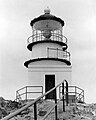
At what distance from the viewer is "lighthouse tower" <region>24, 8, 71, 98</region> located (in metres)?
15.8

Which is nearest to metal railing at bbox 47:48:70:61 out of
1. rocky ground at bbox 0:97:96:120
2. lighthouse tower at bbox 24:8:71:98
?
lighthouse tower at bbox 24:8:71:98

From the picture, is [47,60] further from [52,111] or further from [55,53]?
[52,111]

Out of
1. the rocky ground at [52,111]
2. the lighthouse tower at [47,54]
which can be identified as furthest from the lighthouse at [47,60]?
the rocky ground at [52,111]

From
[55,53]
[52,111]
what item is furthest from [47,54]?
[52,111]

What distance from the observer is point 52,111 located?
24.1ft

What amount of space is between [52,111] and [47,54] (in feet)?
29.7

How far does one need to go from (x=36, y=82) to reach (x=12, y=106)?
3.25 metres

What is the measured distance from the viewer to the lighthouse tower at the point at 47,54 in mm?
15828

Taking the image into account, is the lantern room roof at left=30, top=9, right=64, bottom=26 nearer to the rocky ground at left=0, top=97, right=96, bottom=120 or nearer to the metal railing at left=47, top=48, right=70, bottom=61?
the metal railing at left=47, top=48, right=70, bottom=61

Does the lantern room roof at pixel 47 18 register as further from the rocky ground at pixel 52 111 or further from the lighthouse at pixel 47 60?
the rocky ground at pixel 52 111

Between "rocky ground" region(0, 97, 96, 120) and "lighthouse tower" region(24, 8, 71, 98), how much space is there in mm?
2935

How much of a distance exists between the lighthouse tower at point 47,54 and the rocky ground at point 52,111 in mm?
2935

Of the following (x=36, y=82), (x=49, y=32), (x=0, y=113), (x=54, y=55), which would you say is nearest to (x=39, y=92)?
(x=36, y=82)

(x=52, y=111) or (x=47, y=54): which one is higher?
(x=47, y=54)
